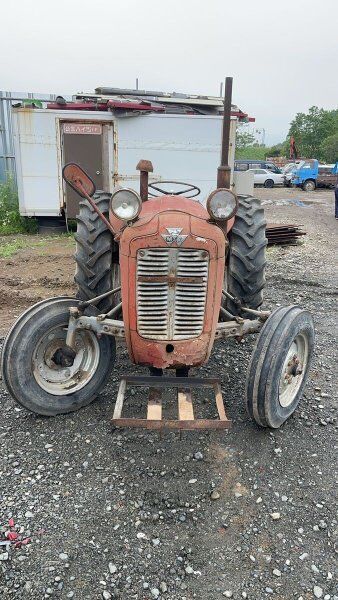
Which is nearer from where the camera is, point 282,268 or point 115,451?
point 115,451

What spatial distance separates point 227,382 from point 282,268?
13.9ft

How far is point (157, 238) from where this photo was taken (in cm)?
298

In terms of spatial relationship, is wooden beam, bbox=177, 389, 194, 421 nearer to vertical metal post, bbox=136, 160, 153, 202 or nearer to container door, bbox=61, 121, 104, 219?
vertical metal post, bbox=136, 160, 153, 202

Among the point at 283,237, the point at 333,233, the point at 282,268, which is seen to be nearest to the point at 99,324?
the point at 282,268

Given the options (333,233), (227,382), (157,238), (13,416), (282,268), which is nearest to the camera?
(157,238)

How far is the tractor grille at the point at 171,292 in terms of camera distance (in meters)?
2.99

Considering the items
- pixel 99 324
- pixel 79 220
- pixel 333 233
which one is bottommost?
pixel 333 233

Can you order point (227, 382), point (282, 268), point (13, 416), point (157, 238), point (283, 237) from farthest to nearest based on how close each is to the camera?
point (283, 237) → point (282, 268) → point (227, 382) → point (13, 416) → point (157, 238)

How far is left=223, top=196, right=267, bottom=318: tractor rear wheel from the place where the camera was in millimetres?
3955

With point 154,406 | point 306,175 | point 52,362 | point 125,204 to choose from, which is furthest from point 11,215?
point 306,175

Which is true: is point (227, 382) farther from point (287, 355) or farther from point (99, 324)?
point (99, 324)

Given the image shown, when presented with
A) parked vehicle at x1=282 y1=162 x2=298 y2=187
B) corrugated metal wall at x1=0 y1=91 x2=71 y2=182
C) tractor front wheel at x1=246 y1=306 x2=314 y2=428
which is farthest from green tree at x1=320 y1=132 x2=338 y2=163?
tractor front wheel at x1=246 y1=306 x2=314 y2=428

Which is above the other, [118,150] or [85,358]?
[118,150]

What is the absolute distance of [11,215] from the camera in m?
10.6
